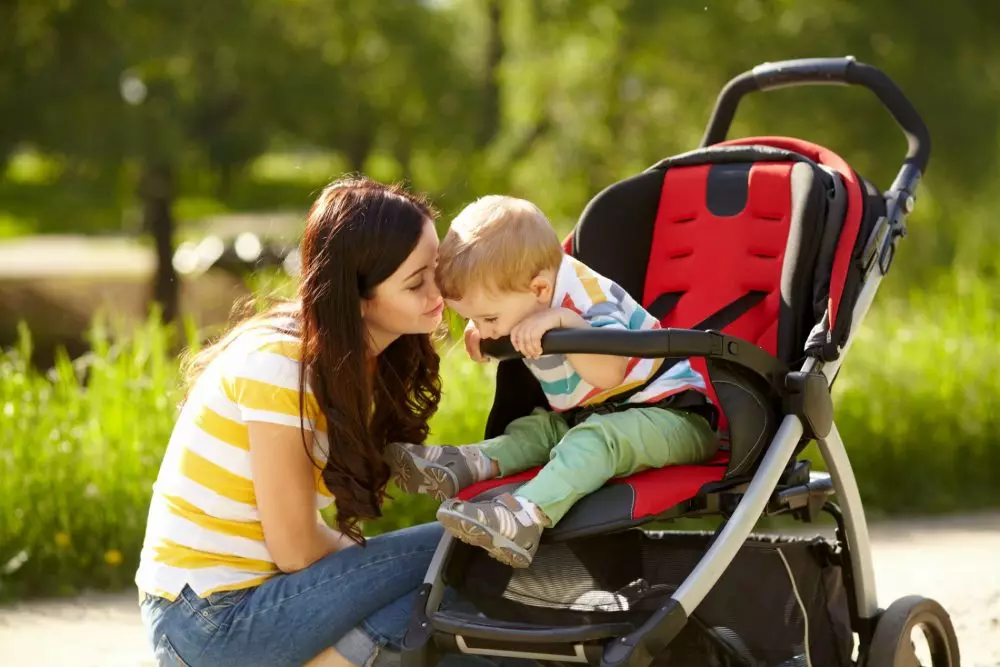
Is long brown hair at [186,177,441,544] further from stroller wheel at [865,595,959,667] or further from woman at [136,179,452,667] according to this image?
stroller wheel at [865,595,959,667]

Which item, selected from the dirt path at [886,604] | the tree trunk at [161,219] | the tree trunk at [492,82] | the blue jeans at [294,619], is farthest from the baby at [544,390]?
the tree trunk at [492,82]

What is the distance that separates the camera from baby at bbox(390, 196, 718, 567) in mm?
2375

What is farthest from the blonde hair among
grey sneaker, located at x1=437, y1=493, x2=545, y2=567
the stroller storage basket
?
the stroller storage basket

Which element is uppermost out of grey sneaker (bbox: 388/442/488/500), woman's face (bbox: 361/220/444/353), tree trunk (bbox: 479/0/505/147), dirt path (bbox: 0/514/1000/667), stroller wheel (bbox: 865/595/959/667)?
tree trunk (bbox: 479/0/505/147)

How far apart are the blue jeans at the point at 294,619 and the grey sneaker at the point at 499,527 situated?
1.13ft

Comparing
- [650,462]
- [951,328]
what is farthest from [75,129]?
[650,462]

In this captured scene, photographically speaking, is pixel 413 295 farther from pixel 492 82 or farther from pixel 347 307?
pixel 492 82

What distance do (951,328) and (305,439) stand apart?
4.21 meters

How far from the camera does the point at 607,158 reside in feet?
32.0

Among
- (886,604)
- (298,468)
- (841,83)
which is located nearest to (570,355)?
(298,468)

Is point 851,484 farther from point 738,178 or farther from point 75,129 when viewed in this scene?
point 75,129

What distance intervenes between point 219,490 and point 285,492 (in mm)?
149

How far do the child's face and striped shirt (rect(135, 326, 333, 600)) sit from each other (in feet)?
1.11

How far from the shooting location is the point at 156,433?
4652 millimetres
